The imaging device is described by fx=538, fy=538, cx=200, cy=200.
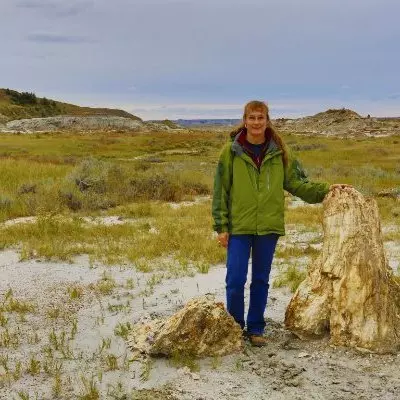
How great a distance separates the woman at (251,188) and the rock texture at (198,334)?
0.42 meters

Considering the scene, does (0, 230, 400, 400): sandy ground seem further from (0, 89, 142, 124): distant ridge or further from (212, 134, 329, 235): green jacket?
(0, 89, 142, 124): distant ridge

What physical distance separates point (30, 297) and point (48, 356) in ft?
6.95

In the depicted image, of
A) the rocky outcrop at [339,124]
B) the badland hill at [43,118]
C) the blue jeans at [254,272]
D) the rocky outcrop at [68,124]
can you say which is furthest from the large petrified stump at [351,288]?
the rocky outcrop at [339,124]

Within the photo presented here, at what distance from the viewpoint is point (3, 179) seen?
17.0 meters

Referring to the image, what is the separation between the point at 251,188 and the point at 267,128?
595 millimetres

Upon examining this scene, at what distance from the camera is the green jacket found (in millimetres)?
4945

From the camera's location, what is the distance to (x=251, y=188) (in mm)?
4945

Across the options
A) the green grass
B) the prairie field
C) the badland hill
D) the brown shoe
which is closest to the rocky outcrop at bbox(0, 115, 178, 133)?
the badland hill

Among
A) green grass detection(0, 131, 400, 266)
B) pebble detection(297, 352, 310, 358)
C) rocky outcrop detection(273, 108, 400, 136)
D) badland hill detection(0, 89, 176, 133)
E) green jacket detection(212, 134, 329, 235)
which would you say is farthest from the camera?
rocky outcrop detection(273, 108, 400, 136)

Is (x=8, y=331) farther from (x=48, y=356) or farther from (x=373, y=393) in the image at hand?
(x=373, y=393)

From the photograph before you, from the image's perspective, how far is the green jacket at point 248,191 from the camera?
16.2 feet

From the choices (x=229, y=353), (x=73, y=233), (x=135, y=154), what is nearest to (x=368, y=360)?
(x=229, y=353)

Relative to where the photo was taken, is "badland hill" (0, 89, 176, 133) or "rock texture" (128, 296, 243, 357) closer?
"rock texture" (128, 296, 243, 357)

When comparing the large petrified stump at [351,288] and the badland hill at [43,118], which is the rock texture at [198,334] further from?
the badland hill at [43,118]
